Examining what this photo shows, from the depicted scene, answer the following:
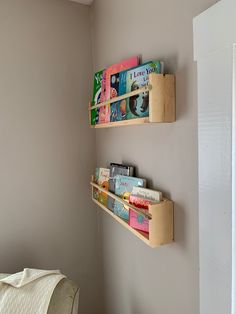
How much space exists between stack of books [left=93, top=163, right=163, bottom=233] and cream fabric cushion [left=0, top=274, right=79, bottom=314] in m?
0.36

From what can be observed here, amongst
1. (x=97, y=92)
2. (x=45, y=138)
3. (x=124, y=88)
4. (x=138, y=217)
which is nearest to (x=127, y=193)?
(x=138, y=217)

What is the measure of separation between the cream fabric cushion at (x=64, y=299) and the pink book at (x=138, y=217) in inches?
15.4

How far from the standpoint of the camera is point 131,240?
1.24 m

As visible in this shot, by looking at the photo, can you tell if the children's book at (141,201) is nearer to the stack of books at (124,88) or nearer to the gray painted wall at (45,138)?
the stack of books at (124,88)

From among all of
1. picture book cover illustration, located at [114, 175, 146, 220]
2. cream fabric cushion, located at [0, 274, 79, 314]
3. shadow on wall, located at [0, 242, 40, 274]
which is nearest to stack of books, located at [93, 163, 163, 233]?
picture book cover illustration, located at [114, 175, 146, 220]

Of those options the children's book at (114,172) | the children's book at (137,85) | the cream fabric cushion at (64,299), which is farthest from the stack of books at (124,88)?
the cream fabric cushion at (64,299)

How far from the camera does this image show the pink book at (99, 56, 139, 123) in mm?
1072

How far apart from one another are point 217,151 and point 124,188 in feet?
1.77

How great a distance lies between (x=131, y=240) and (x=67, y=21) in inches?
49.2

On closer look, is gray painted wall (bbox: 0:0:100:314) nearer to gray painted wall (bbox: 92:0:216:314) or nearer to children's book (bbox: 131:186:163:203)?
gray painted wall (bbox: 92:0:216:314)

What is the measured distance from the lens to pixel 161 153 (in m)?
0.95

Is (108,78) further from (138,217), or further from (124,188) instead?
(138,217)

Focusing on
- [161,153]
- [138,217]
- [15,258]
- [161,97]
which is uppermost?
[161,97]

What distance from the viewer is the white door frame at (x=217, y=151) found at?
62 cm
